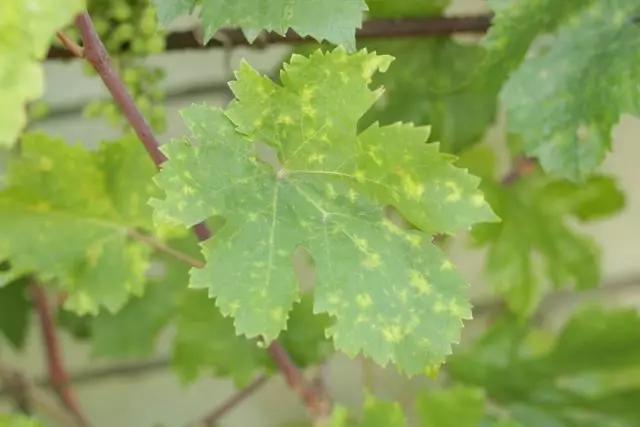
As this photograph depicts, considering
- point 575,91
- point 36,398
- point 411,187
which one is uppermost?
point 575,91

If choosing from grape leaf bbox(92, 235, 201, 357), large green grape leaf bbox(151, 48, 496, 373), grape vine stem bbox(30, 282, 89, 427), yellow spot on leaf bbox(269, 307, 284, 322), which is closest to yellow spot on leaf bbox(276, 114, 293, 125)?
large green grape leaf bbox(151, 48, 496, 373)

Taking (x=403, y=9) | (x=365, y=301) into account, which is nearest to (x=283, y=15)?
(x=365, y=301)

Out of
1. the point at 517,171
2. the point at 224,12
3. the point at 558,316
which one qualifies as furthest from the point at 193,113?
the point at 558,316

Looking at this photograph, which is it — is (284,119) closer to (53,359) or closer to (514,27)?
(514,27)

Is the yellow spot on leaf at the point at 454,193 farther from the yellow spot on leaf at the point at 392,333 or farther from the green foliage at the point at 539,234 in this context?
the green foliage at the point at 539,234

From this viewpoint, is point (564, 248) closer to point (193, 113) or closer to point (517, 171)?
point (517, 171)
